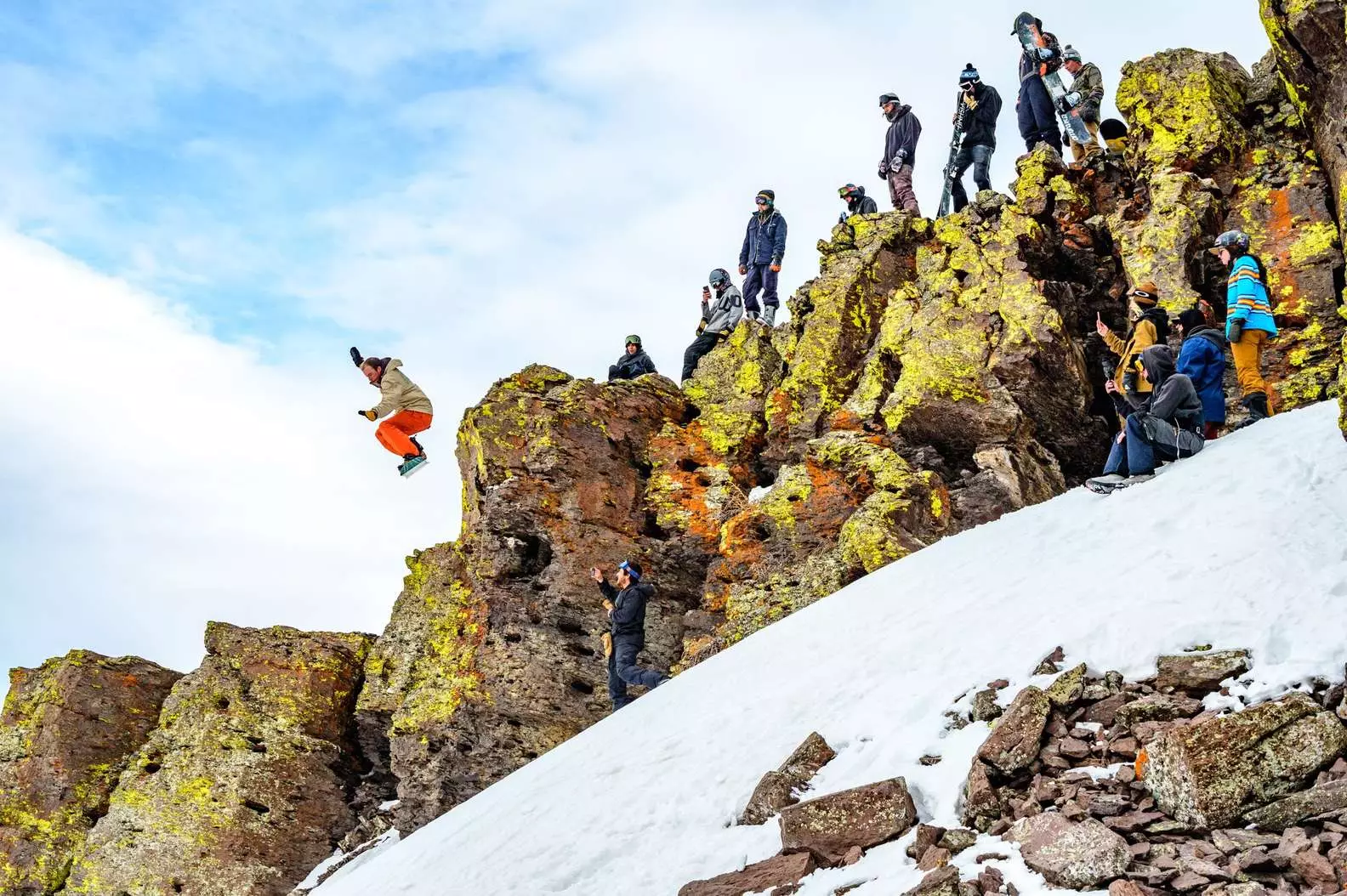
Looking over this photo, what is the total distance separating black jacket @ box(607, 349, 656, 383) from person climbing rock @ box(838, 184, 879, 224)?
597cm

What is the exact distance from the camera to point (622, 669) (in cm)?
1772

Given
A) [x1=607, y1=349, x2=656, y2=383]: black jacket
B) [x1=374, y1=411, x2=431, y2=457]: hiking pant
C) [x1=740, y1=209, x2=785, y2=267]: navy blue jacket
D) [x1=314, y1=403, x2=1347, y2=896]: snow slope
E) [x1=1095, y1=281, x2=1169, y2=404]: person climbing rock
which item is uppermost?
[x1=740, y1=209, x2=785, y2=267]: navy blue jacket

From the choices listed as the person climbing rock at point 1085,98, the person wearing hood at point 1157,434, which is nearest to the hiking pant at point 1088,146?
the person climbing rock at point 1085,98

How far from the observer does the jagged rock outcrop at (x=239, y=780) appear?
20359 mm

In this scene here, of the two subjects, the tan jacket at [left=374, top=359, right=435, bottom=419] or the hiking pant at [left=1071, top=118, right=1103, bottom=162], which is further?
the hiking pant at [left=1071, top=118, right=1103, bottom=162]

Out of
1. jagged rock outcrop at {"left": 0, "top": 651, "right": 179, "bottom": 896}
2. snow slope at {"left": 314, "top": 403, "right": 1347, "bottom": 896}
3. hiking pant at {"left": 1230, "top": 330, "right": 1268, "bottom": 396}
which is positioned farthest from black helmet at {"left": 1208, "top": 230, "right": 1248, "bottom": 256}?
jagged rock outcrop at {"left": 0, "top": 651, "right": 179, "bottom": 896}

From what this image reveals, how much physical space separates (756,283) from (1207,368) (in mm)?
14446

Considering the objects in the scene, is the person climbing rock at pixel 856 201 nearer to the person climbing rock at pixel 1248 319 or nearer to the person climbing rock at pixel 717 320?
the person climbing rock at pixel 717 320

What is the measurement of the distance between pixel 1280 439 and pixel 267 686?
19.2m

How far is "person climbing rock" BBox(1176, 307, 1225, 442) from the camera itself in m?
14.5

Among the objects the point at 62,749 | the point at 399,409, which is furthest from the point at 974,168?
the point at 62,749

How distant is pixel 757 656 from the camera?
44.8ft

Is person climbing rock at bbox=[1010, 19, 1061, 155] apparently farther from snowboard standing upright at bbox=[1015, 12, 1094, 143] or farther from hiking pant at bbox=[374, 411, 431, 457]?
hiking pant at bbox=[374, 411, 431, 457]

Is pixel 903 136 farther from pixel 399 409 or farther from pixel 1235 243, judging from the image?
pixel 399 409
